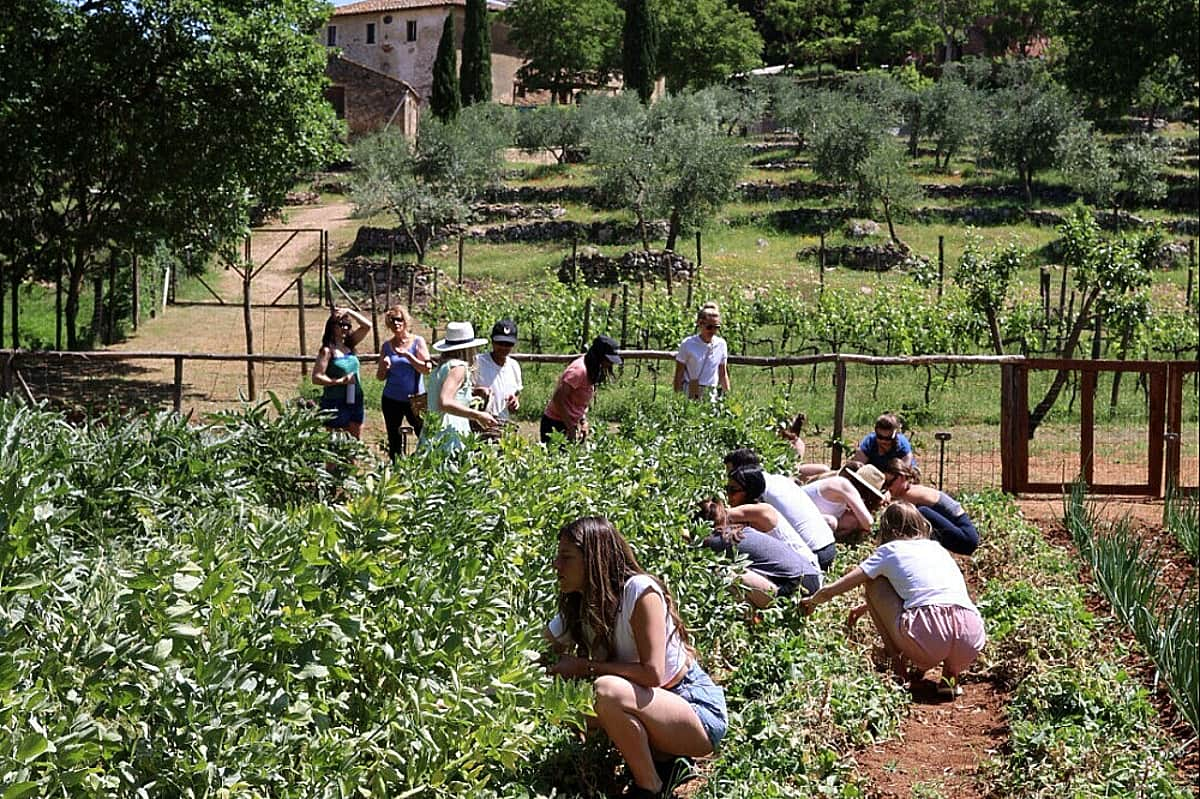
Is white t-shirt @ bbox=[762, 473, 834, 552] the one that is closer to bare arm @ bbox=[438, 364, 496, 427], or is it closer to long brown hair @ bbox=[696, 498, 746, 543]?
long brown hair @ bbox=[696, 498, 746, 543]

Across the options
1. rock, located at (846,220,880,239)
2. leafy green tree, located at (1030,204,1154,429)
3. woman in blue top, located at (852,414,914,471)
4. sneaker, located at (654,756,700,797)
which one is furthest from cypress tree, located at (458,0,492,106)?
sneaker, located at (654,756,700,797)

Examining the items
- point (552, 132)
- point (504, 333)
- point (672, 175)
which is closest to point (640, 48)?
point (552, 132)

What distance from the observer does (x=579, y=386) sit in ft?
29.3

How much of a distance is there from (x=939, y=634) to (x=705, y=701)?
6.14ft

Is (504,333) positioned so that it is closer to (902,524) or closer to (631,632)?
(902,524)

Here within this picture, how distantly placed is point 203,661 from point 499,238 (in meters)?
32.5

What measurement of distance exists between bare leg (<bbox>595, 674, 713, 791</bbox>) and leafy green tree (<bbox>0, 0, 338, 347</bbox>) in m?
13.7

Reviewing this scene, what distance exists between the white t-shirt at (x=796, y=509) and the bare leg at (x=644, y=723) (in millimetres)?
2742

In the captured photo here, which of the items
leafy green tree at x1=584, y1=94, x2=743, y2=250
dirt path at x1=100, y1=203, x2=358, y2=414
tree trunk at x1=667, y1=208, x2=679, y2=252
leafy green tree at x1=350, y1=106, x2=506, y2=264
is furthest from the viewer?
leafy green tree at x1=350, y1=106, x2=506, y2=264

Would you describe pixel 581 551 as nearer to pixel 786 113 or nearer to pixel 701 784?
pixel 701 784

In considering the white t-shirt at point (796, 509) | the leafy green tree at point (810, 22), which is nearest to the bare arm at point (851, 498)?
the white t-shirt at point (796, 509)

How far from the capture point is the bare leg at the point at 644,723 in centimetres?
466

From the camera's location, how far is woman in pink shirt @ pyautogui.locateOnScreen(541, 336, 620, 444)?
28.9 ft

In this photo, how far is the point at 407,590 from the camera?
4035 mm
